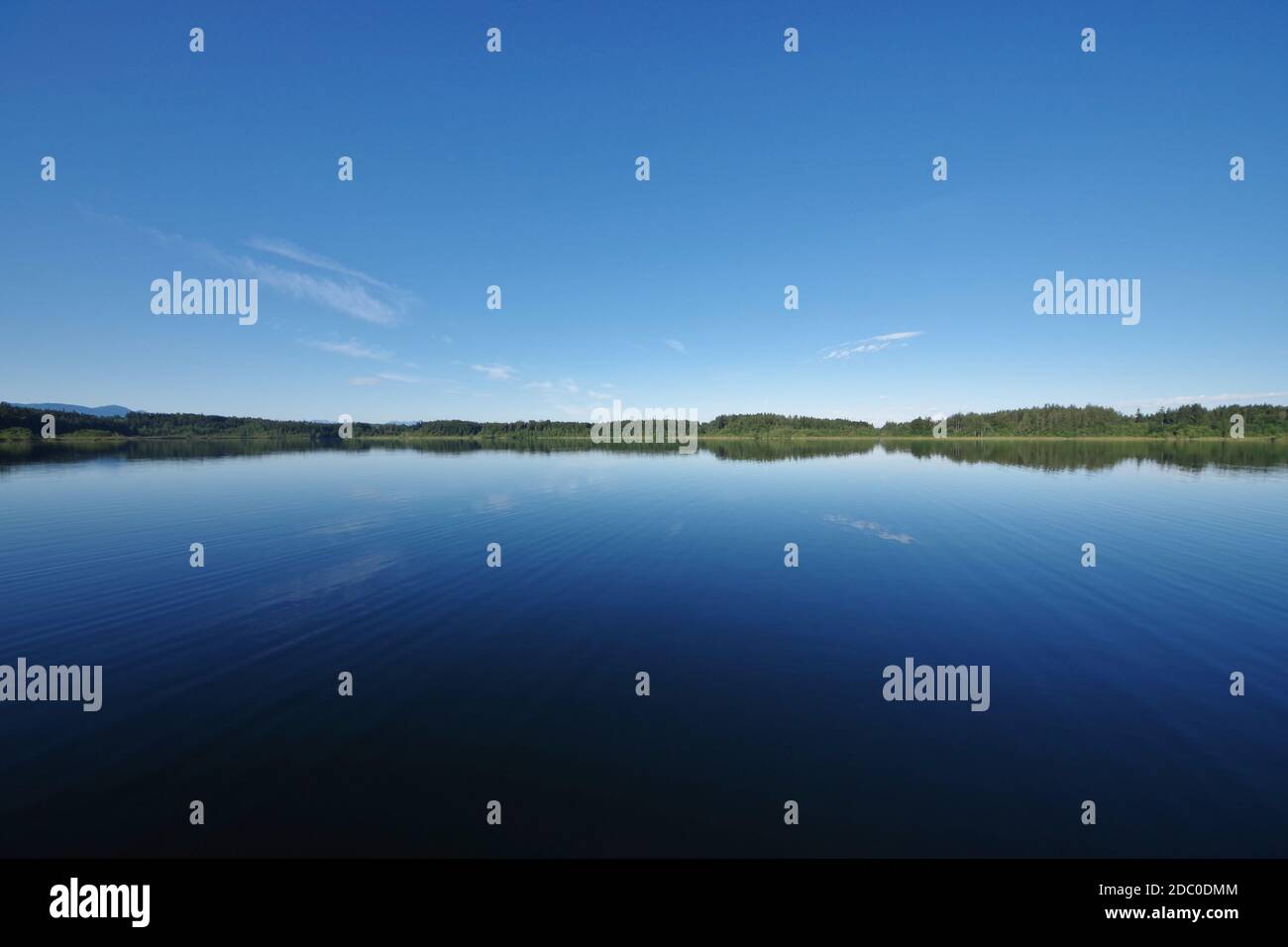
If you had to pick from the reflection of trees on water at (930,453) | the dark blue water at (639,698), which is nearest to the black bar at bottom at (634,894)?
the dark blue water at (639,698)

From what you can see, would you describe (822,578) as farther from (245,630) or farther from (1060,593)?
(245,630)

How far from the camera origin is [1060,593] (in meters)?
17.1

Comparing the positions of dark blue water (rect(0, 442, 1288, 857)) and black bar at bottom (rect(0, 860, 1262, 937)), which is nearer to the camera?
black bar at bottom (rect(0, 860, 1262, 937))

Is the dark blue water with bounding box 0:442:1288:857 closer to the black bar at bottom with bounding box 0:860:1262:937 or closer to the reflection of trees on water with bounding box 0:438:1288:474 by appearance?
the black bar at bottom with bounding box 0:860:1262:937

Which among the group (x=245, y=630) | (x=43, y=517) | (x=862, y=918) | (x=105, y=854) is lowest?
(x=862, y=918)

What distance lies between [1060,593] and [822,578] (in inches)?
336

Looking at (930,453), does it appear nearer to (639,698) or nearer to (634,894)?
(639,698)

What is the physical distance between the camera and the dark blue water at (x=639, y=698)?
6977 millimetres

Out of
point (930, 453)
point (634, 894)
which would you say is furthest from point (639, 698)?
point (930, 453)

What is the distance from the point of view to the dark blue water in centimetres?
698

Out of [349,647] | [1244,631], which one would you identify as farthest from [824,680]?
[1244,631]

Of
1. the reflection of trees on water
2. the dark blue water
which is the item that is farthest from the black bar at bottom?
the reflection of trees on water

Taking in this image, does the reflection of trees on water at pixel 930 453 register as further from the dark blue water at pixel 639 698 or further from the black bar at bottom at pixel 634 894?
the black bar at bottom at pixel 634 894

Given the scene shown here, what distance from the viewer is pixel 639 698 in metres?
10.4
